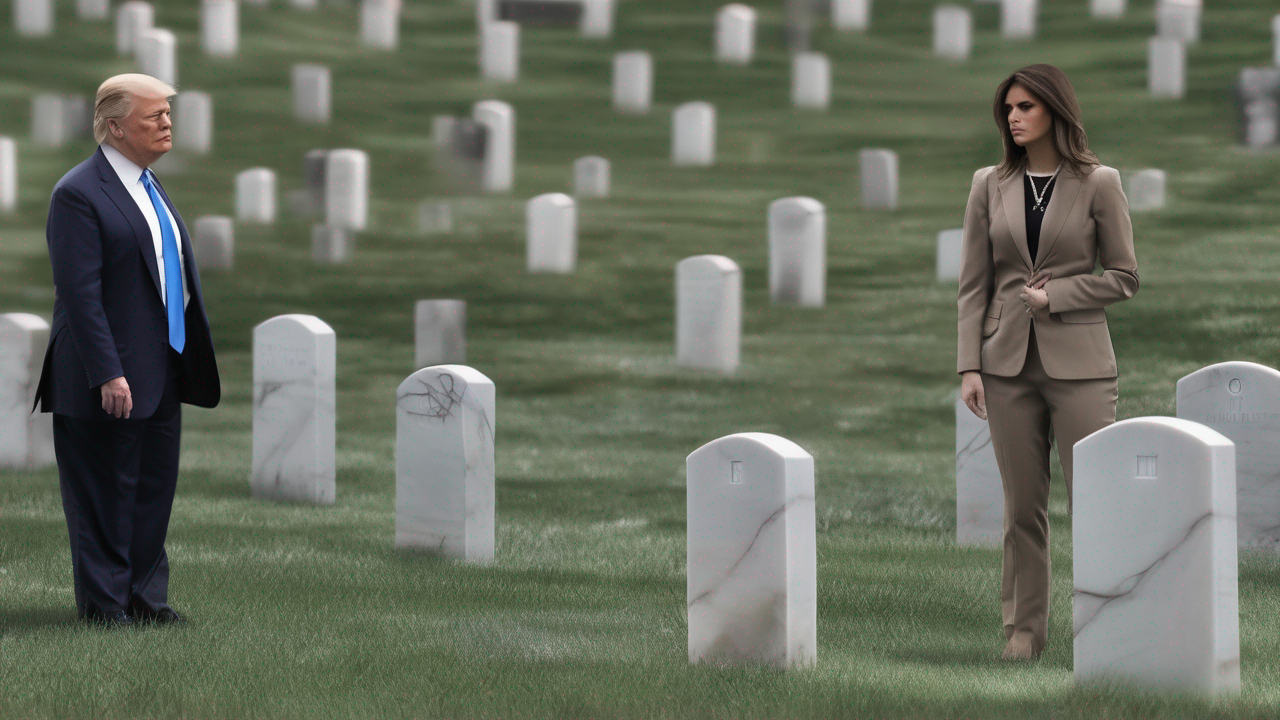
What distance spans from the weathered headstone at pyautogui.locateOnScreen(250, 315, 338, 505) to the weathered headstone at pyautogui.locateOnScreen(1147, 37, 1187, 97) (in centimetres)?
1437

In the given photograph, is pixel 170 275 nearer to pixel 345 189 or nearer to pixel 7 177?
pixel 345 189

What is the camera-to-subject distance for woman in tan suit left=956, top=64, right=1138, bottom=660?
16.1ft

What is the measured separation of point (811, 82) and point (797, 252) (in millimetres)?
8279

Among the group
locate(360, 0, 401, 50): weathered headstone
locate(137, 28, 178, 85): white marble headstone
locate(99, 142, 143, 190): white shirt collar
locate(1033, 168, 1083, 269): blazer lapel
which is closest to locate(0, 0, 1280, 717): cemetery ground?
locate(360, 0, 401, 50): weathered headstone

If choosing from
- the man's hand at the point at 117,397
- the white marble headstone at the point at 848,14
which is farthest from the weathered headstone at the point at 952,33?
the man's hand at the point at 117,397

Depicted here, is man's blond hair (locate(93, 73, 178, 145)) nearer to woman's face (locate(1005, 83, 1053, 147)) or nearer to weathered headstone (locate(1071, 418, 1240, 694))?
woman's face (locate(1005, 83, 1053, 147))

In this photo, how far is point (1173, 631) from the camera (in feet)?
14.3

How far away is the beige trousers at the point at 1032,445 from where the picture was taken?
4922 mm

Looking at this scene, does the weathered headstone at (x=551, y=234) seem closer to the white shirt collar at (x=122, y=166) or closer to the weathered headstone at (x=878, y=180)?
the weathered headstone at (x=878, y=180)

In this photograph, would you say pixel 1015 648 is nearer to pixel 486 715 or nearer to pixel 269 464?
pixel 486 715

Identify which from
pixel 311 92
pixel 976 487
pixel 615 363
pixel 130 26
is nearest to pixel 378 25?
pixel 130 26

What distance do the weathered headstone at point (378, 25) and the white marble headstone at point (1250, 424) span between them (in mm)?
19156

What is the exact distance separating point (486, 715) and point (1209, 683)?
2.01 meters

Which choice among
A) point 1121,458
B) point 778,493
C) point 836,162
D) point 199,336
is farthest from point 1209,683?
point 836,162
